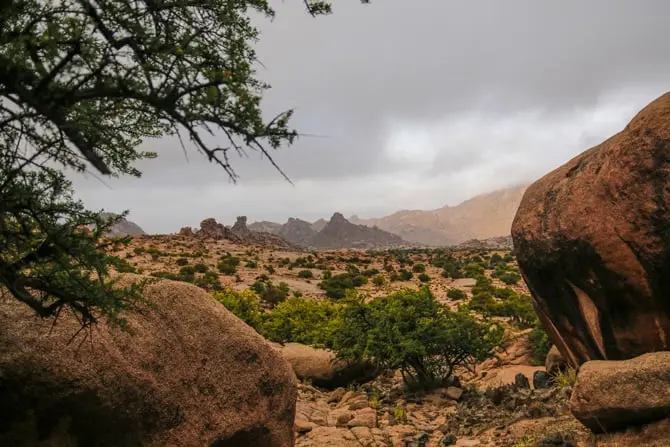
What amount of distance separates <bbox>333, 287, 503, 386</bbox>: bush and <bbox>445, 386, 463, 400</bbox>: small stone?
50 centimetres

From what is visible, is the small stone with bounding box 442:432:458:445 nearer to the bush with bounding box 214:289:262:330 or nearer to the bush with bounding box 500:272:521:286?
the bush with bounding box 214:289:262:330

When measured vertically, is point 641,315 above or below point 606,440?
above

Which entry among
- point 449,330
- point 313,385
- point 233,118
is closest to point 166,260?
point 313,385

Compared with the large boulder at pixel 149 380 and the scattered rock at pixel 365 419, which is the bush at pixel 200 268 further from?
the large boulder at pixel 149 380

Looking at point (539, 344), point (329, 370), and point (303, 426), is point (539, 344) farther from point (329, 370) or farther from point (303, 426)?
point (303, 426)

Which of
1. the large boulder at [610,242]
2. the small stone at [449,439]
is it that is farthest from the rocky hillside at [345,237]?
the large boulder at [610,242]

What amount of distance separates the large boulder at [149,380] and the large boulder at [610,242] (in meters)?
4.01

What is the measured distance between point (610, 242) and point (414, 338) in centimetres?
612

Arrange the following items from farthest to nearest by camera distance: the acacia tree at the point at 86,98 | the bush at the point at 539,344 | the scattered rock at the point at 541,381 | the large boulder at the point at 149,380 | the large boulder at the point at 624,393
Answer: the bush at the point at 539,344, the scattered rock at the point at 541,381, the large boulder at the point at 624,393, the large boulder at the point at 149,380, the acacia tree at the point at 86,98

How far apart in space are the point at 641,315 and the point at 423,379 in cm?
607

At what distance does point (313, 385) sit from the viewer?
1238 centimetres

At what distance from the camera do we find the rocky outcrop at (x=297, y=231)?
17590 centimetres

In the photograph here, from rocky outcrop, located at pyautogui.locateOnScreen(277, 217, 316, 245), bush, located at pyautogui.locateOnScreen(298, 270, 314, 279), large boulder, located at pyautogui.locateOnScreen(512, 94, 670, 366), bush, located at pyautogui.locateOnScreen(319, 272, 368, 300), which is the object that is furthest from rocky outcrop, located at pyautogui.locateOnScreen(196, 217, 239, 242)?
rocky outcrop, located at pyautogui.locateOnScreen(277, 217, 316, 245)

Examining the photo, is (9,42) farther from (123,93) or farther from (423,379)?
(423,379)
